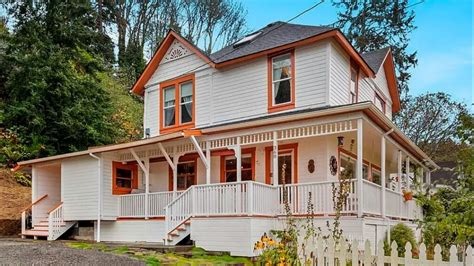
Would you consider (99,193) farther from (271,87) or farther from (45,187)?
(271,87)

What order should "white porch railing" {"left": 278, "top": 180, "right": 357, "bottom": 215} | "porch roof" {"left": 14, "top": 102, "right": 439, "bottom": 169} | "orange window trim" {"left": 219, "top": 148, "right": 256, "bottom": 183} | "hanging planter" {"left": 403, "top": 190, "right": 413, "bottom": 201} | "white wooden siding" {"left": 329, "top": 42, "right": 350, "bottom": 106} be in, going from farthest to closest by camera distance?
"hanging planter" {"left": 403, "top": 190, "right": 413, "bottom": 201} → "orange window trim" {"left": 219, "top": 148, "right": 256, "bottom": 183} → "white wooden siding" {"left": 329, "top": 42, "right": 350, "bottom": 106} → "white porch railing" {"left": 278, "top": 180, "right": 357, "bottom": 215} → "porch roof" {"left": 14, "top": 102, "right": 439, "bottom": 169}

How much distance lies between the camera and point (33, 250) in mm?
10000

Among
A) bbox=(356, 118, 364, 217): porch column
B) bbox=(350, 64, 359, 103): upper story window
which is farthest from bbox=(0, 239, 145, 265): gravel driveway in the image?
bbox=(350, 64, 359, 103): upper story window

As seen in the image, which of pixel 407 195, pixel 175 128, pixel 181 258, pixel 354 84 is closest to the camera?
pixel 181 258

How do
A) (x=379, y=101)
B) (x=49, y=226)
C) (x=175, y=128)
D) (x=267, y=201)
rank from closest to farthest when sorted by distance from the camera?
1. (x=267, y=201)
2. (x=49, y=226)
3. (x=175, y=128)
4. (x=379, y=101)

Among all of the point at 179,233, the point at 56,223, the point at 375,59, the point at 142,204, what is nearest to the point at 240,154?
the point at 179,233

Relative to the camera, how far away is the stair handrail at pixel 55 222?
15.0 meters

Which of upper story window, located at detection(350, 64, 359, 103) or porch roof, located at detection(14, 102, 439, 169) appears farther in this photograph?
upper story window, located at detection(350, 64, 359, 103)

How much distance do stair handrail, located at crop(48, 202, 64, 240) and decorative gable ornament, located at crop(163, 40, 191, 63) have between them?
6243 mm

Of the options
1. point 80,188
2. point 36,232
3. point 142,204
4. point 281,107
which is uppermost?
point 281,107

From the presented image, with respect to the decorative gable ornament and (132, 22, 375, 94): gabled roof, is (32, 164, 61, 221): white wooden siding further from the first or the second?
the decorative gable ornament

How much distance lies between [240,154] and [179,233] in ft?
8.62

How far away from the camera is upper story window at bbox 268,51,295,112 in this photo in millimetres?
13308

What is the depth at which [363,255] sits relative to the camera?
16.1 feet
